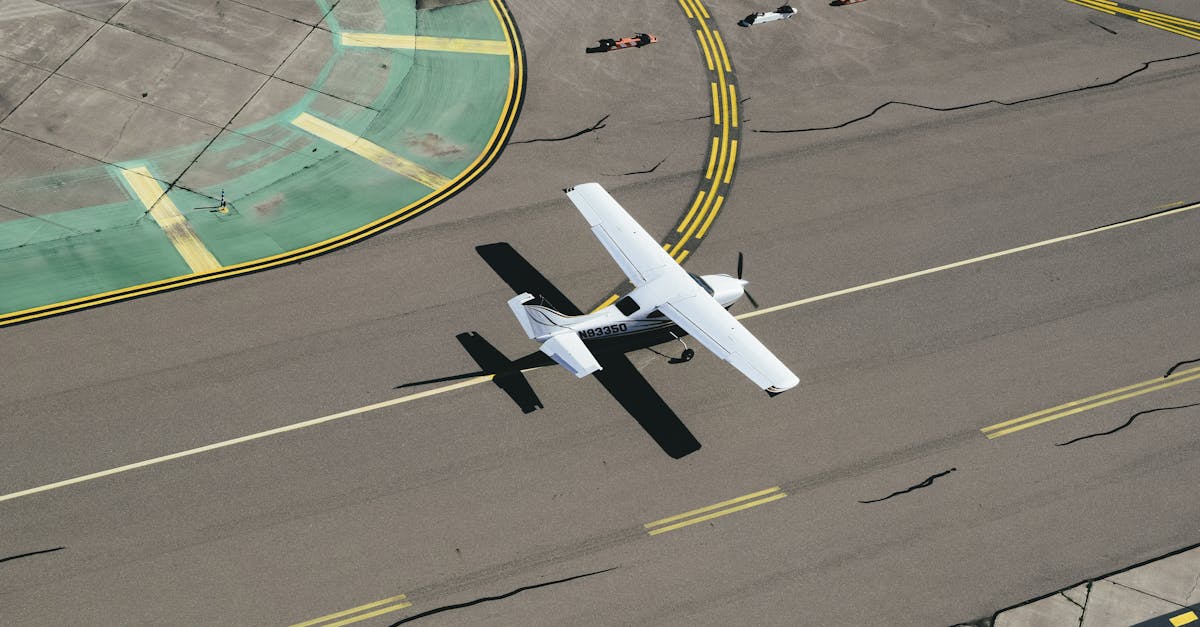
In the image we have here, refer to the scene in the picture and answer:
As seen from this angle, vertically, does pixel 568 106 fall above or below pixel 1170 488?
above

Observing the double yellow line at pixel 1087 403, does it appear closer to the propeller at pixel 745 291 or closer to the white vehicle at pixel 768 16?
the propeller at pixel 745 291

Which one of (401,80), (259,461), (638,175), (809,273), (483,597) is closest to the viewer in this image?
(483,597)

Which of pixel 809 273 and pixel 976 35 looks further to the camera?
pixel 976 35

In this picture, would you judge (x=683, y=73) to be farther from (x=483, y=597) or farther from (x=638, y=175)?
(x=483, y=597)

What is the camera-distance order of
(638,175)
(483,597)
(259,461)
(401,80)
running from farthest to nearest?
(401,80) → (638,175) → (259,461) → (483,597)

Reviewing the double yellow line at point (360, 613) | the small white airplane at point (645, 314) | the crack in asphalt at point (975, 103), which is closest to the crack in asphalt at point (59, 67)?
the small white airplane at point (645, 314)

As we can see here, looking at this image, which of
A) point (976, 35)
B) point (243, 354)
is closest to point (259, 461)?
point (243, 354)

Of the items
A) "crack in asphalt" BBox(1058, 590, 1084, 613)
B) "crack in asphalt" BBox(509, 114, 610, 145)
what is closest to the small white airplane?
"crack in asphalt" BBox(509, 114, 610, 145)

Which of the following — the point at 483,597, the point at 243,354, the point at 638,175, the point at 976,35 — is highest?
the point at 976,35
